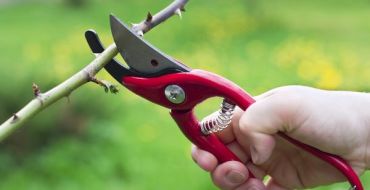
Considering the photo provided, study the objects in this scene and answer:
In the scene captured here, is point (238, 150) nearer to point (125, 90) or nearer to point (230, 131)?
point (230, 131)

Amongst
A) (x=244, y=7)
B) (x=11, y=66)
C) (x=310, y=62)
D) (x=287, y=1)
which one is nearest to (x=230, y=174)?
(x=11, y=66)

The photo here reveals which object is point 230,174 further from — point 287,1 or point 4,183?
point 287,1

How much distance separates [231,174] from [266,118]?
0.16 meters

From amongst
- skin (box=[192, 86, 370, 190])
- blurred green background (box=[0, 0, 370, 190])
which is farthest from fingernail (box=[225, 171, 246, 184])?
blurred green background (box=[0, 0, 370, 190])

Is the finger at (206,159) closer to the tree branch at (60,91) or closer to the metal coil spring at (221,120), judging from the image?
the metal coil spring at (221,120)

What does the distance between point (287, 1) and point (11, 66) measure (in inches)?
190

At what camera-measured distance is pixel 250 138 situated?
3.79ft

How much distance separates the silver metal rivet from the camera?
3.58ft

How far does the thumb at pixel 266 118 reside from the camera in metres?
1.12

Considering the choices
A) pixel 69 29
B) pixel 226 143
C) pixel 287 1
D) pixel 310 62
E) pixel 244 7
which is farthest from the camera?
pixel 287 1

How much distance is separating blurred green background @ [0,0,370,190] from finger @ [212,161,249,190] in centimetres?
137

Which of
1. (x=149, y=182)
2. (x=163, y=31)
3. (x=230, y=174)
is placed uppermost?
(x=163, y=31)

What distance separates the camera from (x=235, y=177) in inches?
48.9

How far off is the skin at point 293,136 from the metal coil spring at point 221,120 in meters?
0.03
